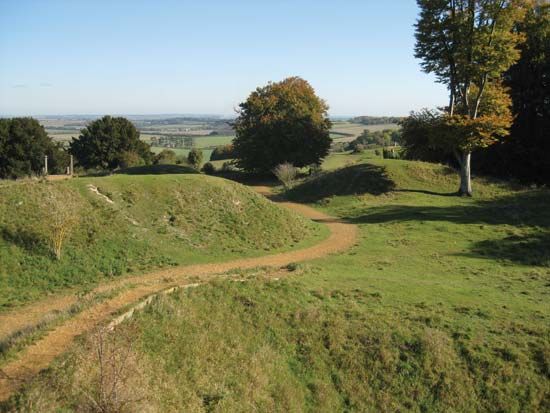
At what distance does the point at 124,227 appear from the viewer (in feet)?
67.9

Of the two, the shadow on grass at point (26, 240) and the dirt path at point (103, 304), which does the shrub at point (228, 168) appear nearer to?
the dirt path at point (103, 304)

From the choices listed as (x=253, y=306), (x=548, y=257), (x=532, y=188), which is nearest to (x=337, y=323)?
(x=253, y=306)

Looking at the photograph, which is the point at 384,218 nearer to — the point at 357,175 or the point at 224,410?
the point at 357,175

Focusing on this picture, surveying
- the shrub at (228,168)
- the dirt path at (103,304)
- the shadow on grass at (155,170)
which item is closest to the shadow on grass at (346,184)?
the dirt path at (103,304)

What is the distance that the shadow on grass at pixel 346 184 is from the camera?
121 feet

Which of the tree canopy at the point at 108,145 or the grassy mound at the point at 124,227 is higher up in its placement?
the tree canopy at the point at 108,145

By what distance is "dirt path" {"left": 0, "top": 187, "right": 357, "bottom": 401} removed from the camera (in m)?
8.97

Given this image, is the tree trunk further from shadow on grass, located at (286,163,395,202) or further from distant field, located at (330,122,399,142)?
distant field, located at (330,122,399,142)

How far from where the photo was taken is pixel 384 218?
96.0 ft

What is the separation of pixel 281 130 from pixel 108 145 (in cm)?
2232

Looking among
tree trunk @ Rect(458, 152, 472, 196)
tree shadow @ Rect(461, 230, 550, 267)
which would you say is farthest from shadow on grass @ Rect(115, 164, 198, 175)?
tree shadow @ Rect(461, 230, 550, 267)

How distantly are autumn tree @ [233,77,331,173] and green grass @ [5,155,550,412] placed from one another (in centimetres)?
3075

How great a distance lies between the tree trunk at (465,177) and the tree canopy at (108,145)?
3732 centimetres

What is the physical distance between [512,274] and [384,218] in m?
10.8
